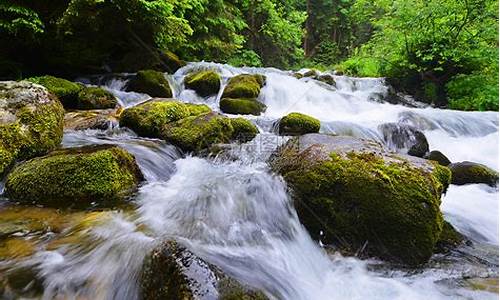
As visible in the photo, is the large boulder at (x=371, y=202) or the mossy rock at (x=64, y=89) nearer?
the large boulder at (x=371, y=202)

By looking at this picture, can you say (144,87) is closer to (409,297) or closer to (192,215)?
(192,215)

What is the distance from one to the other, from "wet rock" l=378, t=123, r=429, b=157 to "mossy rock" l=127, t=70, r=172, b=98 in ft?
15.1

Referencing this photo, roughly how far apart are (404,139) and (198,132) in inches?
158

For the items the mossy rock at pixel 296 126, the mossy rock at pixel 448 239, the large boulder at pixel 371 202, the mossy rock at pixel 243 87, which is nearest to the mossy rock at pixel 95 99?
the mossy rock at pixel 243 87

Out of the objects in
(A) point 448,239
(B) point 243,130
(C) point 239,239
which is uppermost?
(B) point 243,130

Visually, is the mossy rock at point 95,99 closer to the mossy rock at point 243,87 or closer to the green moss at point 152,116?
the green moss at point 152,116

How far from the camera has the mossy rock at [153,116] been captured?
566cm

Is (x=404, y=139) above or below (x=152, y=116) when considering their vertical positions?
below

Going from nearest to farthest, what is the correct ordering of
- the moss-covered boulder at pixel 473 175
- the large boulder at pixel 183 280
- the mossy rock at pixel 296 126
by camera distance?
the large boulder at pixel 183 280, the moss-covered boulder at pixel 473 175, the mossy rock at pixel 296 126

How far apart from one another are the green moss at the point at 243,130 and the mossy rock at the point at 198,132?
125 mm

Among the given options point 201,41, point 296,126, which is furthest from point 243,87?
point 201,41

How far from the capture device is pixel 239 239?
10.5 feet

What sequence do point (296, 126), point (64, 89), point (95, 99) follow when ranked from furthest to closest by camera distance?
point (95, 99)
point (64, 89)
point (296, 126)

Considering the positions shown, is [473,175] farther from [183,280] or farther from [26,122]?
[26,122]
